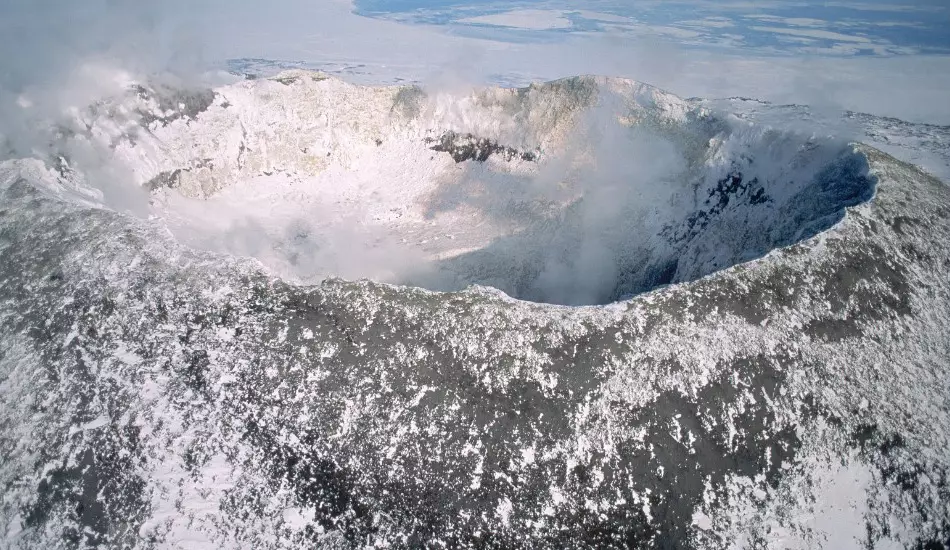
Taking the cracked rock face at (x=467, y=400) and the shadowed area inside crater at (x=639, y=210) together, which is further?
the shadowed area inside crater at (x=639, y=210)

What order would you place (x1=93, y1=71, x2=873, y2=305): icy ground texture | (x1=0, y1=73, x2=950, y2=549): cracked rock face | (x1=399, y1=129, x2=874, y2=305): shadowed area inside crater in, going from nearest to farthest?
(x1=0, y1=73, x2=950, y2=549): cracked rock face < (x1=399, y1=129, x2=874, y2=305): shadowed area inside crater < (x1=93, y1=71, x2=873, y2=305): icy ground texture

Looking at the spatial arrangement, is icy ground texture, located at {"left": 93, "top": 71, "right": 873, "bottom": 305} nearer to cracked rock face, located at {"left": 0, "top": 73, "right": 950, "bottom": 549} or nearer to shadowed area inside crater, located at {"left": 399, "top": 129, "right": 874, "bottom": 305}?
shadowed area inside crater, located at {"left": 399, "top": 129, "right": 874, "bottom": 305}

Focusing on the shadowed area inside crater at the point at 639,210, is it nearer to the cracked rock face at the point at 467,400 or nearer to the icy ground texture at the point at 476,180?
the icy ground texture at the point at 476,180

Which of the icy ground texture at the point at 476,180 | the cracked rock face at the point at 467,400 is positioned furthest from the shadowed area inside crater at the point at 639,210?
the cracked rock face at the point at 467,400

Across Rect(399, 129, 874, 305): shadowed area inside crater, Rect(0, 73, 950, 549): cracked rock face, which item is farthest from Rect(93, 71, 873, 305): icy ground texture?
Rect(0, 73, 950, 549): cracked rock face

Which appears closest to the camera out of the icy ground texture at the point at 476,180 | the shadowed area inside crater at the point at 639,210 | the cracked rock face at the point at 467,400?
the cracked rock face at the point at 467,400

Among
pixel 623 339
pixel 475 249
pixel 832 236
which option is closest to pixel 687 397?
pixel 623 339

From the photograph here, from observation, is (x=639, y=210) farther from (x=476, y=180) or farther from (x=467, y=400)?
(x=467, y=400)
